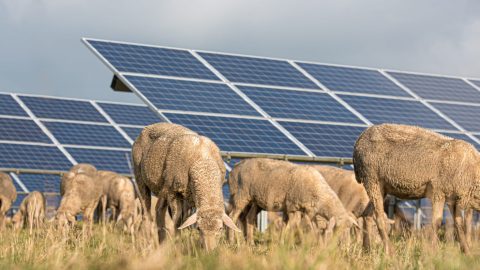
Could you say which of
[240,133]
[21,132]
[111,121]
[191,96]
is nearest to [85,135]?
[21,132]

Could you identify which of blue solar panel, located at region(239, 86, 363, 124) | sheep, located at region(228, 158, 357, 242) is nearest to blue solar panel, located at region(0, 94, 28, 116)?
blue solar panel, located at region(239, 86, 363, 124)

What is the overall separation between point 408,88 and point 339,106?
378 cm

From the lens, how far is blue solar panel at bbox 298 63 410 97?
89.1 ft

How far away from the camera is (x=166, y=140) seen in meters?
13.1

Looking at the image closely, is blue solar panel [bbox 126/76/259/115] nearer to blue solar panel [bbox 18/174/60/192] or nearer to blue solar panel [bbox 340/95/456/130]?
blue solar panel [bbox 340/95/456/130]

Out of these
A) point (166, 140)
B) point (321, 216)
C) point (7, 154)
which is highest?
point (166, 140)

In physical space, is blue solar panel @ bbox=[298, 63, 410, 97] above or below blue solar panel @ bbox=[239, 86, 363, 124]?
above

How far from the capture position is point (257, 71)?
26641 mm

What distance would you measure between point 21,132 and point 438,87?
1335 centimetres

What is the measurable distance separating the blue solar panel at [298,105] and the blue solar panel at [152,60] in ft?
4.69

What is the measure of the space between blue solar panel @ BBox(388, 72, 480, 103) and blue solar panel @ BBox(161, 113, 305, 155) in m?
6.93

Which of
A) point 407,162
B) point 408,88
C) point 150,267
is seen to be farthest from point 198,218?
point 408,88

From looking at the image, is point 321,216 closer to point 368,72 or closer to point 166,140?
point 166,140

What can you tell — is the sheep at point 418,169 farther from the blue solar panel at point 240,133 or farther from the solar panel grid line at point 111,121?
the solar panel grid line at point 111,121
